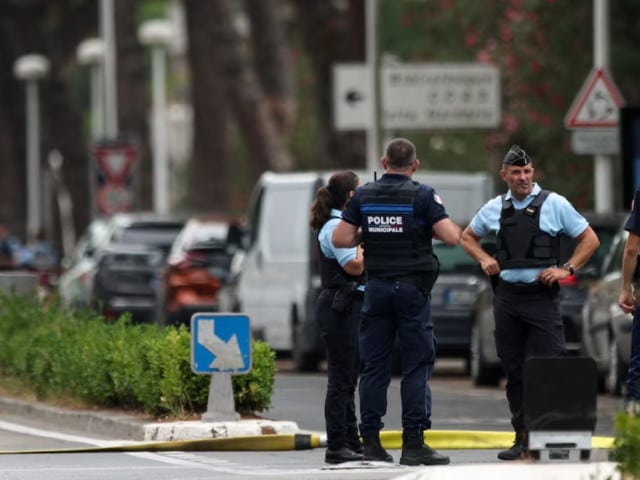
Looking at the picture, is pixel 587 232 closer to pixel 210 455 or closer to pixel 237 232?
pixel 210 455

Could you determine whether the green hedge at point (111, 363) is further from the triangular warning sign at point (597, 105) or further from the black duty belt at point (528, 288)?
the triangular warning sign at point (597, 105)

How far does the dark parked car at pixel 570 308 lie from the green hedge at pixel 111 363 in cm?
407

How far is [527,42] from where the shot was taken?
3672cm

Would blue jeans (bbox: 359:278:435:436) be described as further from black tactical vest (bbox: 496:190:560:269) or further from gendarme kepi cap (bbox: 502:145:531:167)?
gendarme kepi cap (bbox: 502:145:531:167)

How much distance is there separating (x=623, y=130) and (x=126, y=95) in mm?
26066

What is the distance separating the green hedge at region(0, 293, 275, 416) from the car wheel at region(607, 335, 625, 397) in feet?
13.9

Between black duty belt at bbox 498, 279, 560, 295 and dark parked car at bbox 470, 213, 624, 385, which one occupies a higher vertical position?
black duty belt at bbox 498, 279, 560, 295

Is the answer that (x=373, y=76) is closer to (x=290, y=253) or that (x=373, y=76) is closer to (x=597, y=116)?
(x=597, y=116)

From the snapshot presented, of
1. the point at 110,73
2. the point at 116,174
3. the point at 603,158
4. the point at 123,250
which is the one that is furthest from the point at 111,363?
the point at 110,73

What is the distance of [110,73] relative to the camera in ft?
164

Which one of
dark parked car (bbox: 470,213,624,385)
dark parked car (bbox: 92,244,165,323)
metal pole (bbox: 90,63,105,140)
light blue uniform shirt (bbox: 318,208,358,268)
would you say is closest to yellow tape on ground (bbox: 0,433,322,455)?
light blue uniform shirt (bbox: 318,208,358,268)

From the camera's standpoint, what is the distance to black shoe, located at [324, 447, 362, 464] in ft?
49.4

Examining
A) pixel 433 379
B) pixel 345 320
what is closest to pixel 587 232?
pixel 345 320

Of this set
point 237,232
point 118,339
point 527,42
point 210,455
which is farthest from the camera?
point 527,42
